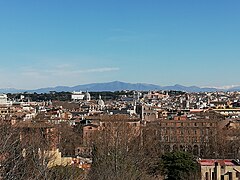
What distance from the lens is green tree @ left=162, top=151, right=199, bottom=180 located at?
2225 cm

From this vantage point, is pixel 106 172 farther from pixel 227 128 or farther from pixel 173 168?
pixel 227 128

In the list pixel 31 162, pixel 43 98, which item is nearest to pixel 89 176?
pixel 31 162

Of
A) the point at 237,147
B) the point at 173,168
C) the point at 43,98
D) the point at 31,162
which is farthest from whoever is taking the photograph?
the point at 43,98

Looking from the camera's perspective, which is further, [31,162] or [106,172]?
[106,172]

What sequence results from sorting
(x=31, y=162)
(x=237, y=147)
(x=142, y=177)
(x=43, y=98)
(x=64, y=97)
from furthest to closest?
(x=64, y=97) < (x=43, y=98) < (x=237, y=147) < (x=142, y=177) < (x=31, y=162)

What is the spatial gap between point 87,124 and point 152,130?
5.93m

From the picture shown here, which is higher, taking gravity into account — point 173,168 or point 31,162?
point 31,162

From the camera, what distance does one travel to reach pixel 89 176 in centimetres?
1852

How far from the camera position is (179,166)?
2297 centimetres

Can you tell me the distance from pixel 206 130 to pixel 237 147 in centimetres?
789

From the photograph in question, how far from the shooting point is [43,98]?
13362 cm

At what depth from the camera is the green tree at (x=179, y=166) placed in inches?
876

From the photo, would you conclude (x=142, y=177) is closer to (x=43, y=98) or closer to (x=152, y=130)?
(x=152, y=130)

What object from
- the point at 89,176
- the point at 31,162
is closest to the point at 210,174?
the point at 89,176
